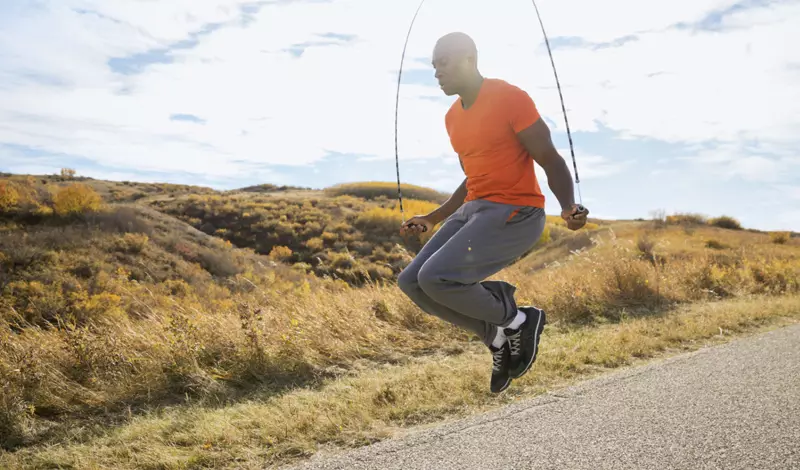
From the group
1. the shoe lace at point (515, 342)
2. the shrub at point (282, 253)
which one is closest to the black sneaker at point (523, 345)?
the shoe lace at point (515, 342)

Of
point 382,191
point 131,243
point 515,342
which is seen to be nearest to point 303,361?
point 515,342

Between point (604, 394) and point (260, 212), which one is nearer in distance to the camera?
point (604, 394)

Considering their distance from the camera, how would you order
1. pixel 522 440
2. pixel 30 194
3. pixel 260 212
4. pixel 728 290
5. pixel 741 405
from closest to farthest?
1. pixel 522 440
2. pixel 741 405
3. pixel 728 290
4. pixel 30 194
5. pixel 260 212

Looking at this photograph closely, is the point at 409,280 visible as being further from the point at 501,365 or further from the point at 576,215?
the point at 576,215

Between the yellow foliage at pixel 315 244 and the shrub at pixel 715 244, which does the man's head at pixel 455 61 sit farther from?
the yellow foliage at pixel 315 244

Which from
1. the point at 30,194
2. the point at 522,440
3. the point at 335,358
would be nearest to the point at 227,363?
the point at 335,358

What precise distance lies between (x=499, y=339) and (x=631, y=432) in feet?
3.89

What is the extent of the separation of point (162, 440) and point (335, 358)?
8.56ft

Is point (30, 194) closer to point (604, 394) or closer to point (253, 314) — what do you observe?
point (253, 314)

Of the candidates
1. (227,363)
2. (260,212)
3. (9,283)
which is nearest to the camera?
(227,363)

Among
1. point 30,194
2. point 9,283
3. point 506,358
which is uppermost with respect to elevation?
point 30,194

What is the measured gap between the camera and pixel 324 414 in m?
4.60

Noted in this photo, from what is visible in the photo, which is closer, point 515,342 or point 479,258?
point 479,258

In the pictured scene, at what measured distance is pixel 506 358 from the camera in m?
3.62
